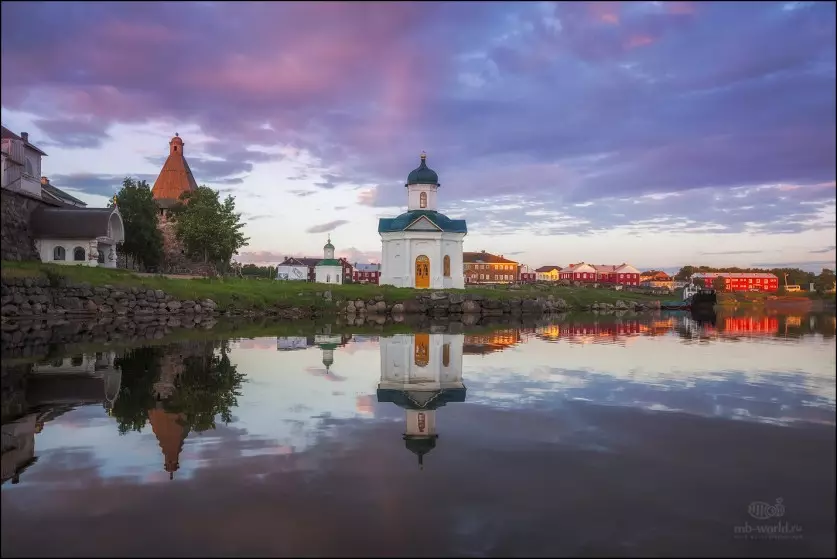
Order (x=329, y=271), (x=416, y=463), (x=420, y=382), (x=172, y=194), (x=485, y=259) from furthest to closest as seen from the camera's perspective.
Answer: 1. (x=485, y=259)
2. (x=172, y=194)
3. (x=329, y=271)
4. (x=420, y=382)
5. (x=416, y=463)

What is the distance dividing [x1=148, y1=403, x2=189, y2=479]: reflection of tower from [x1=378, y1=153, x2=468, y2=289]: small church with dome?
51.8m

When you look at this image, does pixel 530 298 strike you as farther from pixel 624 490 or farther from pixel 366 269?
pixel 366 269

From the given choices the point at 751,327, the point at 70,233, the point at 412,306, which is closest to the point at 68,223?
the point at 70,233

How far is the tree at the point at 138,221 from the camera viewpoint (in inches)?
2446

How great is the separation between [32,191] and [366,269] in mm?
113446

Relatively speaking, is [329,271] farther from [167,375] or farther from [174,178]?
[167,375]

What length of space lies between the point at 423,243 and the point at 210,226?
71.9ft

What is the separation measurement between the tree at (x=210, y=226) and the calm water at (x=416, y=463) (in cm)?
5058

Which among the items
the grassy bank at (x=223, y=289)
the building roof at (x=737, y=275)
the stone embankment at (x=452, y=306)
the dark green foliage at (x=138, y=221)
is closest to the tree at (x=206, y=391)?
the grassy bank at (x=223, y=289)

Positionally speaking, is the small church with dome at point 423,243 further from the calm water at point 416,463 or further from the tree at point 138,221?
the calm water at point 416,463

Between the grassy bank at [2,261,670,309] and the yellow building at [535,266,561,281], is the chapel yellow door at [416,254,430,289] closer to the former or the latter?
the grassy bank at [2,261,670,309]

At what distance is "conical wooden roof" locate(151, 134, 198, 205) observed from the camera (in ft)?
279

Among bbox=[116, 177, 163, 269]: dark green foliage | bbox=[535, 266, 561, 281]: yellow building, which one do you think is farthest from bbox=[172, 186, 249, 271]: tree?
bbox=[535, 266, 561, 281]: yellow building

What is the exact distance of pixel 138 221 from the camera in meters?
62.2
